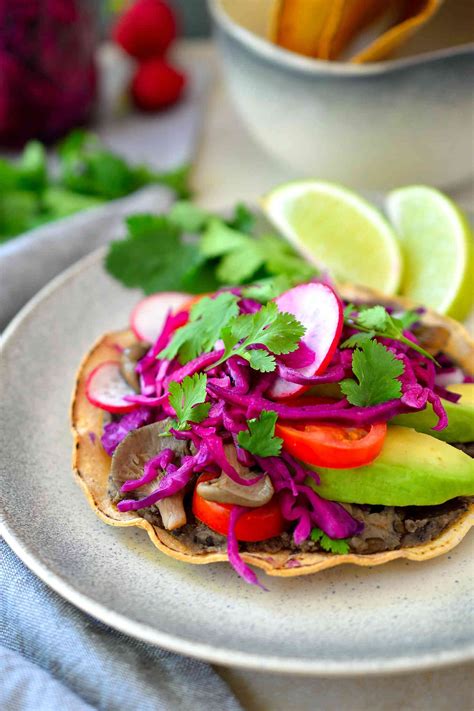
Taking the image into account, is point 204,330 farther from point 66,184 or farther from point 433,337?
point 66,184

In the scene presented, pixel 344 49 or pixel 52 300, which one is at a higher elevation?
pixel 344 49

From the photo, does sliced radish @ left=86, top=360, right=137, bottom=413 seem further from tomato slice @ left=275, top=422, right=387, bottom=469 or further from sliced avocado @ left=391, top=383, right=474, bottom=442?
sliced avocado @ left=391, top=383, right=474, bottom=442

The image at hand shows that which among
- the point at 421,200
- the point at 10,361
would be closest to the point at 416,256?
the point at 421,200

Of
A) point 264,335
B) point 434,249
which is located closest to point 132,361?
point 264,335

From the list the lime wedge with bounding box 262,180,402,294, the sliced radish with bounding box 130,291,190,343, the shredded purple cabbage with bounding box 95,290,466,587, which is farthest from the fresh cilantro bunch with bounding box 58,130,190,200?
the shredded purple cabbage with bounding box 95,290,466,587

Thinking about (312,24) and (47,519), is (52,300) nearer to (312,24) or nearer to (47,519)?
(47,519)

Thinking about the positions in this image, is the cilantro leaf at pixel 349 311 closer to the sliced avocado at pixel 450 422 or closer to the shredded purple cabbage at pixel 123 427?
the sliced avocado at pixel 450 422
